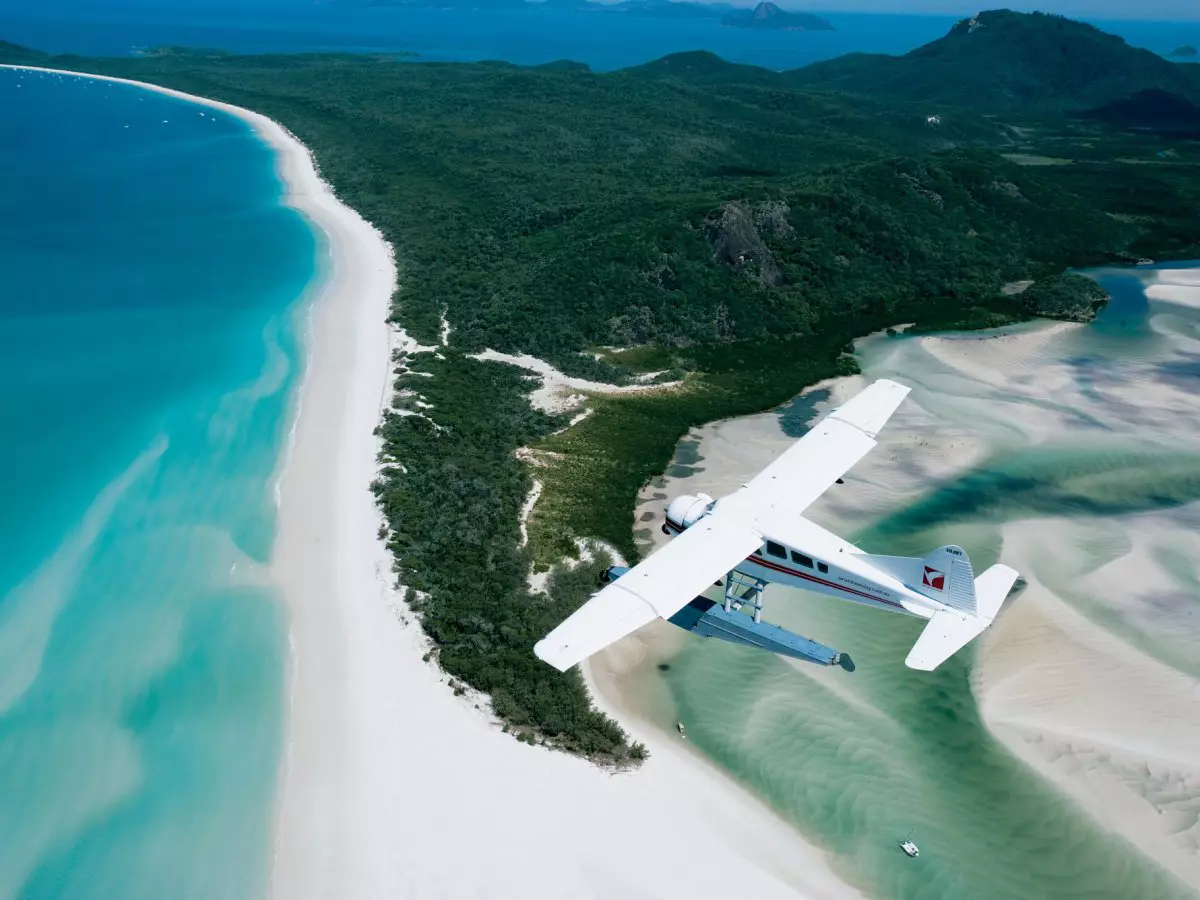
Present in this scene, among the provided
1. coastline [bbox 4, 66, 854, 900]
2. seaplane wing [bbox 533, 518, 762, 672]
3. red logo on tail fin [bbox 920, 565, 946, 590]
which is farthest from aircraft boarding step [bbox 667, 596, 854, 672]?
coastline [bbox 4, 66, 854, 900]

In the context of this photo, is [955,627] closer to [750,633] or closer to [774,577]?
[774,577]

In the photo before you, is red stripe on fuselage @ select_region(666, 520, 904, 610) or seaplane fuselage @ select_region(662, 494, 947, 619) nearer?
seaplane fuselage @ select_region(662, 494, 947, 619)

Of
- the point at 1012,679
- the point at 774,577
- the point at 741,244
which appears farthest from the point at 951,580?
the point at 741,244

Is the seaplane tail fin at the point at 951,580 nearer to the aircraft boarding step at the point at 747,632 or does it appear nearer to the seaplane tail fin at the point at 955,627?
the seaplane tail fin at the point at 955,627

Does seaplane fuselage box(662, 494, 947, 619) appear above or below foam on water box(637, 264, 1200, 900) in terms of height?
above

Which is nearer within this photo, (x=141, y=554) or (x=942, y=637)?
(x=942, y=637)

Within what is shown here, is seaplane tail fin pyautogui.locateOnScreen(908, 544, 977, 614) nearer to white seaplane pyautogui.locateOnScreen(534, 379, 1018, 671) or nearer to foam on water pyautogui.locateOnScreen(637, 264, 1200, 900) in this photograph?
white seaplane pyautogui.locateOnScreen(534, 379, 1018, 671)
